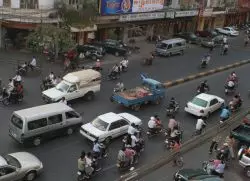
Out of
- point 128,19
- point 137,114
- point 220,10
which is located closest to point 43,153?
point 137,114

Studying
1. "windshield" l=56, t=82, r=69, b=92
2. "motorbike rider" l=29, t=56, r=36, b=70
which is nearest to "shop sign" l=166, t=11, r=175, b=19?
"motorbike rider" l=29, t=56, r=36, b=70

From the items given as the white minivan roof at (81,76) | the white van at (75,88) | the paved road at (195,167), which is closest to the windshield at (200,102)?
the paved road at (195,167)

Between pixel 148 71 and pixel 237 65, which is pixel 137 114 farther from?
pixel 237 65

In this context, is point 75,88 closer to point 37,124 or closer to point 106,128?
point 106,128

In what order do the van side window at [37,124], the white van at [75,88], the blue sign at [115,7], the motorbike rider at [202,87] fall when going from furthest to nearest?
the blue sign at [115,7] < the motorbike rider at [202,87] < the white van at [75,88] < the van side window at [37,124]

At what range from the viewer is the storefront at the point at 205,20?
57531 millimetres

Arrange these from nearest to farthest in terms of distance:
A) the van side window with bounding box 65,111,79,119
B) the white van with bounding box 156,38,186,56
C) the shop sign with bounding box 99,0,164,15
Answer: the van side window with bounding box 65,111,79,119
the shop sign with bounding box 99,0,164,15
the white van with bounding box 156,38,186,56

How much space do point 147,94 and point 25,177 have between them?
1222cm

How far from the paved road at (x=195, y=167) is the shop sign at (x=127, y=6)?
75.3ft

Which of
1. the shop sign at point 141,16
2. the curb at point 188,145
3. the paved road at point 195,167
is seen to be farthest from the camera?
the shop sign at point 141,16

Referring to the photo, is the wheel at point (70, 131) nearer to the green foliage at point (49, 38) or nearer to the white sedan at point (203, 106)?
the white sedan at point (203, 106)

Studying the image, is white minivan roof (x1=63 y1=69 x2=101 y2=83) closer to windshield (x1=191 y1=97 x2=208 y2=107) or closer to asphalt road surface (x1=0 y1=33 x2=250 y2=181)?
asphalt road surface (x1=0 y1=33 x2=250 y2=181)

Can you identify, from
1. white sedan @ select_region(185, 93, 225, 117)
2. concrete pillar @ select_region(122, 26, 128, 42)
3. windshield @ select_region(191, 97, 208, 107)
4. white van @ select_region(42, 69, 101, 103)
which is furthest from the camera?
concrete pillar @ select_region(122, 26, 128, 42)

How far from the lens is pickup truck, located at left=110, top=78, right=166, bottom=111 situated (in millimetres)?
26453
